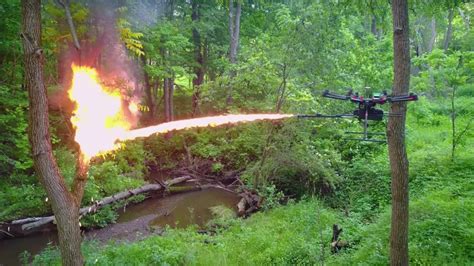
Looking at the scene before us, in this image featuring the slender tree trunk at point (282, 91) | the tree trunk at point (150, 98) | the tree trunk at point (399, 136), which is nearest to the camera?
the tree trunk at point (399, 136)

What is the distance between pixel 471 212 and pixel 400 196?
3145mm

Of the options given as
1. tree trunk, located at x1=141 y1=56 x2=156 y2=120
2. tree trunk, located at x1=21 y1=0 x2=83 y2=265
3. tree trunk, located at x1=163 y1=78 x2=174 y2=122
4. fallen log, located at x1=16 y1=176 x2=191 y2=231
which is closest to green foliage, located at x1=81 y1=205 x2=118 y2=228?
fallen log, located at x1=16 y1=176 x2=191 y2=231

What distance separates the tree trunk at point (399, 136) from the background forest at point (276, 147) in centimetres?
105

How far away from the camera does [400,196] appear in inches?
242

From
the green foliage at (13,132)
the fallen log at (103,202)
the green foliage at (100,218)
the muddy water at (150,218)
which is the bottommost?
the muddy water at (150,218)

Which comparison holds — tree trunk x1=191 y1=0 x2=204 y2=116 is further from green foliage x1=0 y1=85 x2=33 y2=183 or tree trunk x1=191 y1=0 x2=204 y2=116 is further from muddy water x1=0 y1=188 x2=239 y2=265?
green foliage x1=0 y1=85 x2=33 y2=183

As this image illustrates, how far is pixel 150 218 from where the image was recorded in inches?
514

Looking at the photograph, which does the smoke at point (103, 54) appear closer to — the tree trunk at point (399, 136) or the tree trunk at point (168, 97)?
the tree trunk at point (168, 97)

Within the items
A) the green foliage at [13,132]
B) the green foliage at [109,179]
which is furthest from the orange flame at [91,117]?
the green foliage at [109,179]

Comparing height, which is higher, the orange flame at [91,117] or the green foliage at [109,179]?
the orange flame at [91,117]

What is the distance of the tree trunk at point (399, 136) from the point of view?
588cm

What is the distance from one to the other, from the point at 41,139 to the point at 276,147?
8.55 m

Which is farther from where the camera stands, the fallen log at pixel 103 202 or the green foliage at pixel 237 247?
the fallen log at pixel 103 202

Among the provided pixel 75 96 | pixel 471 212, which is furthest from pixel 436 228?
pixel 75 96
